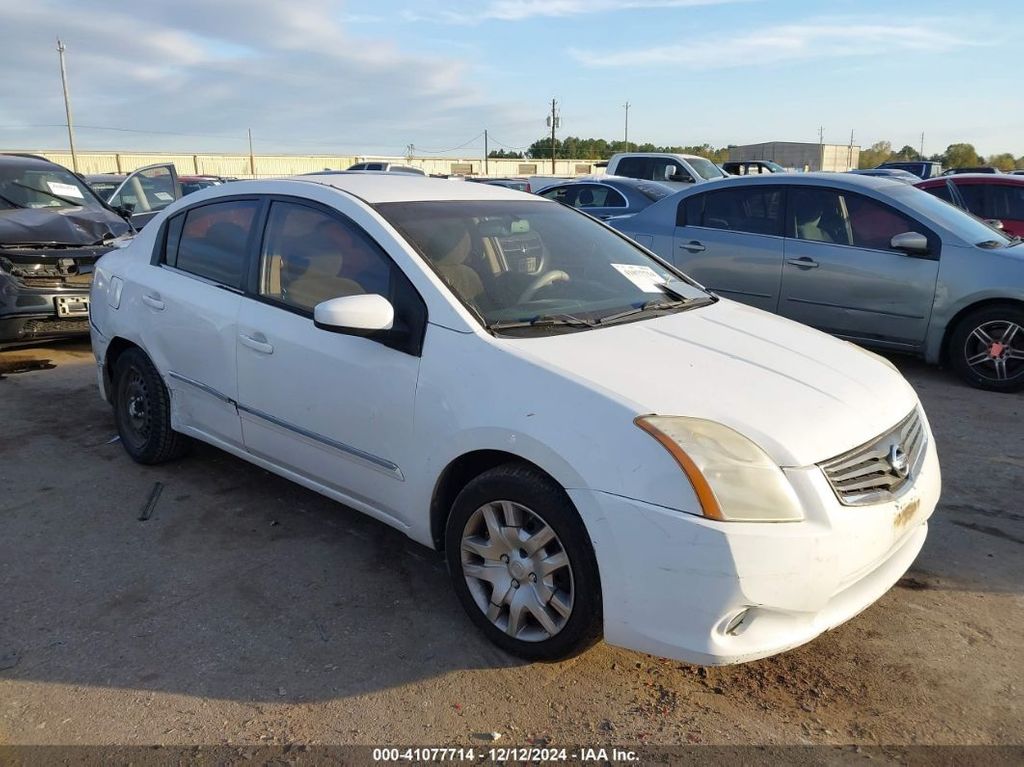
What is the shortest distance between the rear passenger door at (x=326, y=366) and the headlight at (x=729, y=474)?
3.53 ft

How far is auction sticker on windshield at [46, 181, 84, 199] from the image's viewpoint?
8.62 meters

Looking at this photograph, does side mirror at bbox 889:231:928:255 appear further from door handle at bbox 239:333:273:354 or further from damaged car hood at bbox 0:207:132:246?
damaged car hood at bbox 0:207:132:246

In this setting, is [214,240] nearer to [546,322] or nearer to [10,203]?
[546,322]

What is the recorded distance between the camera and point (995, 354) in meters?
6.38

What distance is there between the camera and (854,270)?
269 inches

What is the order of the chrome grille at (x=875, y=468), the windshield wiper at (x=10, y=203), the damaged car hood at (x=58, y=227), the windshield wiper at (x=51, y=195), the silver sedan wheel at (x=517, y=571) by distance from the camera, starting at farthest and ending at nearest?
the windshield wiper at (x=51, y=195)
the windshield wiper at (x=10, y=203)
the damaged car hood at (x=58, y=227)
the silver sedan wheel at (x=517, y=571)
the chrome grille at (x=875, y=468)

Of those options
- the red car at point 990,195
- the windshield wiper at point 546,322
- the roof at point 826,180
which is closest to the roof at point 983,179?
the red car at point 990,195

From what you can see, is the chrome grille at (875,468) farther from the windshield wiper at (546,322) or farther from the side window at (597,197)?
the side window at (597,197)

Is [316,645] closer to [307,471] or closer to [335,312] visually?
[307,471]

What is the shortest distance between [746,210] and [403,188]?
15.0 ft

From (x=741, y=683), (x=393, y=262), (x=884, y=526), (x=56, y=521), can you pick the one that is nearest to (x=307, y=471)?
(x=393, y=262)

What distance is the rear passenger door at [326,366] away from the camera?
10.5ft

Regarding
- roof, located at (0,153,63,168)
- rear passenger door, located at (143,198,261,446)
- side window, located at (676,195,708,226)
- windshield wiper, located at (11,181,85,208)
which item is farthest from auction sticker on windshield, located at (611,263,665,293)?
roof, located at (0,153,63,168)

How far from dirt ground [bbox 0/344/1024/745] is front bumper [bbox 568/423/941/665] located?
0.33 m
